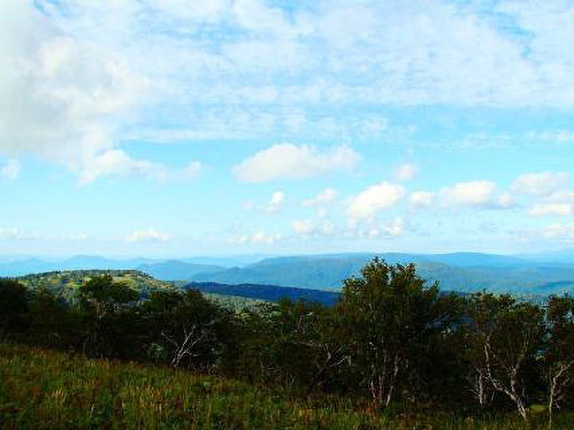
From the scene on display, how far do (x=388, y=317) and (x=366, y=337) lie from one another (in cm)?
249

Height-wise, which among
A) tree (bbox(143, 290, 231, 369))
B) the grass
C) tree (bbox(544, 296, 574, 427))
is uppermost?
the grass

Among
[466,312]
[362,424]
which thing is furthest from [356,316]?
[362,424]

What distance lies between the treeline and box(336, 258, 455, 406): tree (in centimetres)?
11

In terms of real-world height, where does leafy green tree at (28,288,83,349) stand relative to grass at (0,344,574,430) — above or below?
below

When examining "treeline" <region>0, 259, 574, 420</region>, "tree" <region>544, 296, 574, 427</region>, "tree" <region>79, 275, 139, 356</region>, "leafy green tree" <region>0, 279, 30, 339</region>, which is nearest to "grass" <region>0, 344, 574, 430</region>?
"treeline" <region>0, 259, 574, 420</region>

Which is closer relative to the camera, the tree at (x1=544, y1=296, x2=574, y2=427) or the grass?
the grass

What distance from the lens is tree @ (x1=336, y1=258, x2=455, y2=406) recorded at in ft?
129

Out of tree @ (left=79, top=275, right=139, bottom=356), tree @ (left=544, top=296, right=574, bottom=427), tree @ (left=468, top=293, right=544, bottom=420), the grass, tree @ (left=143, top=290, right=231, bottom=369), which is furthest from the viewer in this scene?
tree @ (left=143, top=290, right=231, bottom=369)

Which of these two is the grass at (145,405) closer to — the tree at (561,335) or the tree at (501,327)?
the tree at (501,327)

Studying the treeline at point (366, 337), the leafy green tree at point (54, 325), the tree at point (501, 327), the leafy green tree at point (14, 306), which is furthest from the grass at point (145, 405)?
the leafy green tree at point (14, 306)

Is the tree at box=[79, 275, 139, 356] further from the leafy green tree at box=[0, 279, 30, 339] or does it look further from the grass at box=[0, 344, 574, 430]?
the grass at box=[0, 344, 574, 430]

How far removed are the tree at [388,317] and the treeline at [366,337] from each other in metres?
0.11

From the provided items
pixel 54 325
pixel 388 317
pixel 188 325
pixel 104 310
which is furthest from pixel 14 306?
pixel 388 317

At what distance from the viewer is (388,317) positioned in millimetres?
39781
